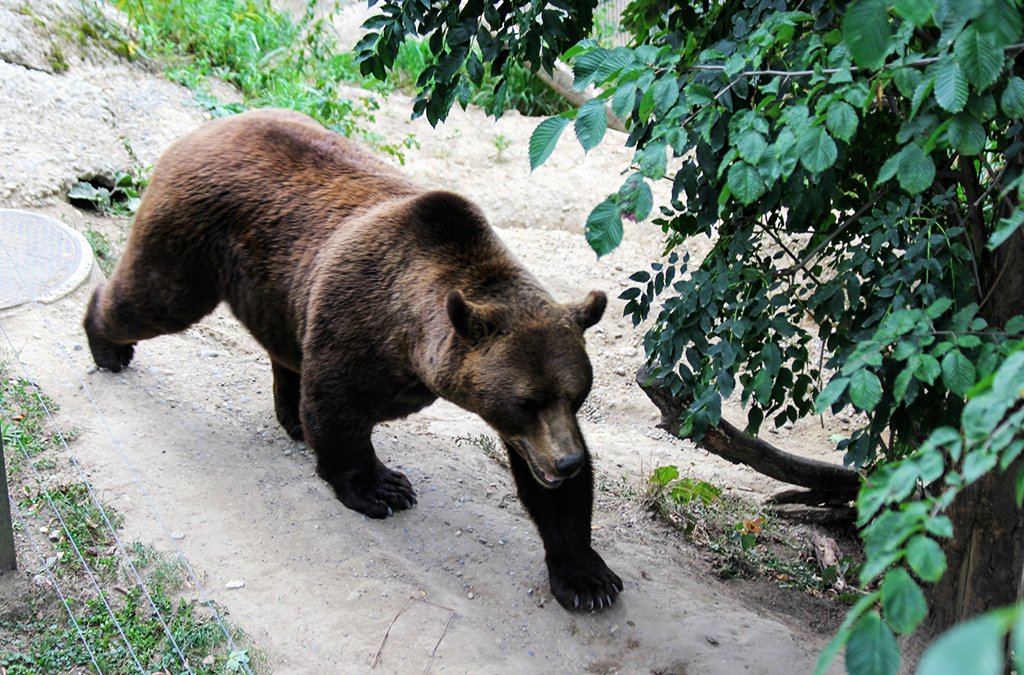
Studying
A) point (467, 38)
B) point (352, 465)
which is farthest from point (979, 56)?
point (352, 465)

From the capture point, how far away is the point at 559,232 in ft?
31.7

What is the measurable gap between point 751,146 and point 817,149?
0.73 feet

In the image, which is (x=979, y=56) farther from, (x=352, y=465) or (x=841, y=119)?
(x=352, y=465)

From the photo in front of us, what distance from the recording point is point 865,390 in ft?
8.87

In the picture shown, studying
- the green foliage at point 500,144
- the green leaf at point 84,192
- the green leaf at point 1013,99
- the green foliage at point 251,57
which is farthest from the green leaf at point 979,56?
the green foliage at point 500,144

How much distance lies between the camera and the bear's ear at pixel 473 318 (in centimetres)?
436

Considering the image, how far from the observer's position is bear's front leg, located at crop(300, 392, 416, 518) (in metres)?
5.16

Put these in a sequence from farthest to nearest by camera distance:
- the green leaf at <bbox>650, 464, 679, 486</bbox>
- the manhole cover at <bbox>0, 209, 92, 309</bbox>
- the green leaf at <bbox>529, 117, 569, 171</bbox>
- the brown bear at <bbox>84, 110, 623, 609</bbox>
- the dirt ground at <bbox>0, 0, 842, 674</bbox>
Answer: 1. the manhole cover at <bbox>0, 209, 92, 309</bbox>
2. the green leaf at <bbox>650, 464, 679, 486</bbox>
3. the dirt ground at <bbox>0, 0, 842, 674</bbox>
4. the brown bear at <bbox>84, 110, 623, 609</bbox>
5. the green leaf at <bbox>529, 117, 569, 171</bbox>

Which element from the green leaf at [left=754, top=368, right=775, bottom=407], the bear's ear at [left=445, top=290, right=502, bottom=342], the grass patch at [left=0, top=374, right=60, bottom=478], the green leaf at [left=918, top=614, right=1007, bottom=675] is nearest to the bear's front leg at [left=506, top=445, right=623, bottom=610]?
the bear's ear at [left=445, top=290, right=502, bottom=342]

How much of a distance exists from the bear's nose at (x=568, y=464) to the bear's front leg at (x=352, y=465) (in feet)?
4.29

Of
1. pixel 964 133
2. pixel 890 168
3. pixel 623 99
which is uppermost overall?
pixel 964 133

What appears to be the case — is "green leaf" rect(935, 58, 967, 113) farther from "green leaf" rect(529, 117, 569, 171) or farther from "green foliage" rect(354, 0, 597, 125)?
"green foliage" rect(354, 0, 597, 125)

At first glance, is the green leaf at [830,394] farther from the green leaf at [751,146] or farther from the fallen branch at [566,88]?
the fallen branch at [566,88]

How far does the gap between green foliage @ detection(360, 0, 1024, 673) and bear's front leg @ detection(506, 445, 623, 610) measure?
29.6 inches
